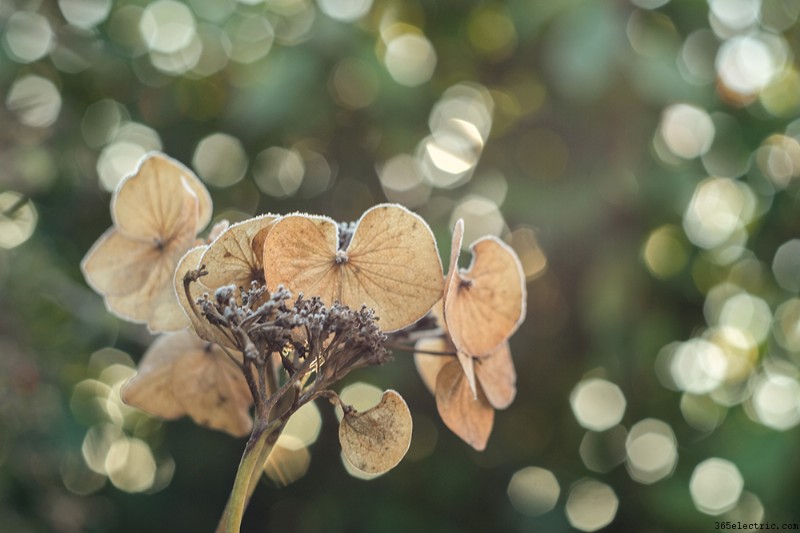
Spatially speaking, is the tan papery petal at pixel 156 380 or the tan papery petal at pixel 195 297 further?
the tan papery petal at pixel 156 380

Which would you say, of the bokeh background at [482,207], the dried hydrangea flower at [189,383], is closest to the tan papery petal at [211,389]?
the dried hydrangea flower at [189,383]

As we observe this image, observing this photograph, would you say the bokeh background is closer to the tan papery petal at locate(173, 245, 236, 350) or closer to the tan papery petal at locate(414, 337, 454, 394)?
the tan papery petal at locate(414, 337, 454, 394)

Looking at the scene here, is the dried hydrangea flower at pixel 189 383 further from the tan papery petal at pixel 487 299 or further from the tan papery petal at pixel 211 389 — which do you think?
the tan papery petal at pixel 487 299

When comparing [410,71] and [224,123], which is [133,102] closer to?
[224,123]

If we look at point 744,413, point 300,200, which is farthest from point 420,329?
point 744,413

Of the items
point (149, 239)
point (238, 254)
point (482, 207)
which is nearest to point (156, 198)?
point (149, 239)
